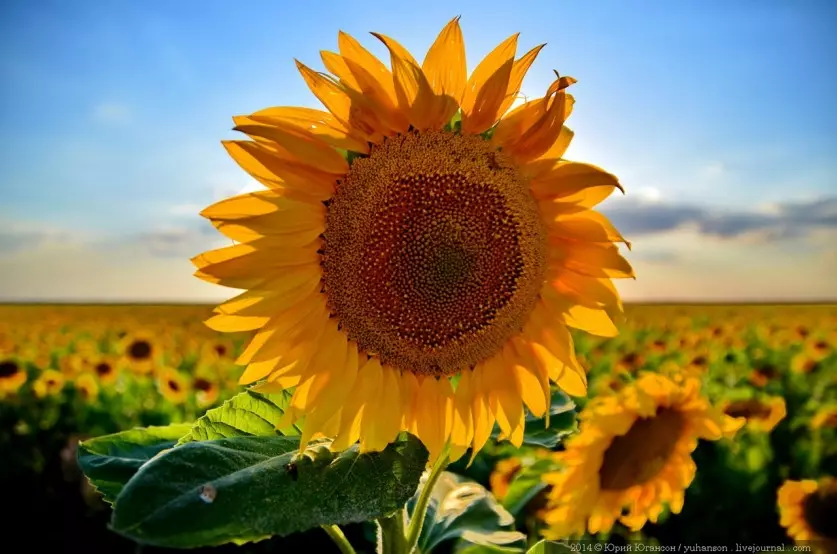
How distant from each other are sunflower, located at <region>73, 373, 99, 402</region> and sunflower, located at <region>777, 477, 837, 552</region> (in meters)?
7.26

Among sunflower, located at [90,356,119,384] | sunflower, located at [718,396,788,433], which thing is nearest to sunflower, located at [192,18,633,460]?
sunflower, located at [718,396,788,433]

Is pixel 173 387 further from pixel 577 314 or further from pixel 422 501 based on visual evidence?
pixel 577 314

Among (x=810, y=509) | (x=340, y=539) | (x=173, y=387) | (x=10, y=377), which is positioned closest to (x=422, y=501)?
(x=340, y=539)


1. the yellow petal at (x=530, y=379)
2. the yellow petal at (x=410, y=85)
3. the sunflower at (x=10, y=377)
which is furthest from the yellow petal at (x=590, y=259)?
the sunflower at (x=10, y=377)

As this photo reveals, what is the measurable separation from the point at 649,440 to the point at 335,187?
211cm

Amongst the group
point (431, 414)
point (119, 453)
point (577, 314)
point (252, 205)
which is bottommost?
point (119, 453)

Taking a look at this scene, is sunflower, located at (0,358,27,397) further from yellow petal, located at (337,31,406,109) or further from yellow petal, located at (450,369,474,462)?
yellow petal, located at (337,31,406,109)

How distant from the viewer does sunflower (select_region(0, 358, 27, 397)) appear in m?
9.06

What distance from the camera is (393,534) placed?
195cm

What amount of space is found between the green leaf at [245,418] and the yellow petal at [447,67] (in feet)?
2.81

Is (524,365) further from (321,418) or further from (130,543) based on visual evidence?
(130,543)

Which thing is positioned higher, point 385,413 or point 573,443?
point 385,413

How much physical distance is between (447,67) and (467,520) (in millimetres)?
1548

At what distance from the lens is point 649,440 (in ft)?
10.6
